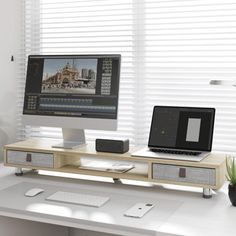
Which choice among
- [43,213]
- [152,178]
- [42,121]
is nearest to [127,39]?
[42,121]

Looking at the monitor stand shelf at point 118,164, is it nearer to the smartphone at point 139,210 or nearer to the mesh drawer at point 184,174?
the mesh drawer at point 184,174

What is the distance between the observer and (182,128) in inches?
85.7

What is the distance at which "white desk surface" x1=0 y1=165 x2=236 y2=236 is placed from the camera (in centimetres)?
161

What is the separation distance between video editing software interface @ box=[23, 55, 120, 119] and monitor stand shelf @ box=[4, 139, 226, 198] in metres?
0.21

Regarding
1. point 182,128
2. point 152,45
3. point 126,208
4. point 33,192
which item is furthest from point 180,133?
point 33,192

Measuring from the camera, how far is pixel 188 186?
6.60ft

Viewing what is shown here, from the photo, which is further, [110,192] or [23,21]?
[23,21]

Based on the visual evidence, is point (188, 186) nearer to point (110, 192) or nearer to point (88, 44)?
point (110, 192)

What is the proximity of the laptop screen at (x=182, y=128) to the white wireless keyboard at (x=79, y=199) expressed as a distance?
1.49 ft

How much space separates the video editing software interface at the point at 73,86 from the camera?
7.41 ft

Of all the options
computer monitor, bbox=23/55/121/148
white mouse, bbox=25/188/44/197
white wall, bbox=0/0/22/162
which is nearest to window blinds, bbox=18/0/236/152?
white wall, bbox=0/0/22/162

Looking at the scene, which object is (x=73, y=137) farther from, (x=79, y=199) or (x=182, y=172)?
(x=182, y=172)

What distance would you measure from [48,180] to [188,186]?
0.76 m

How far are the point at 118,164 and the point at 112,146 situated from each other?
0.70ft
